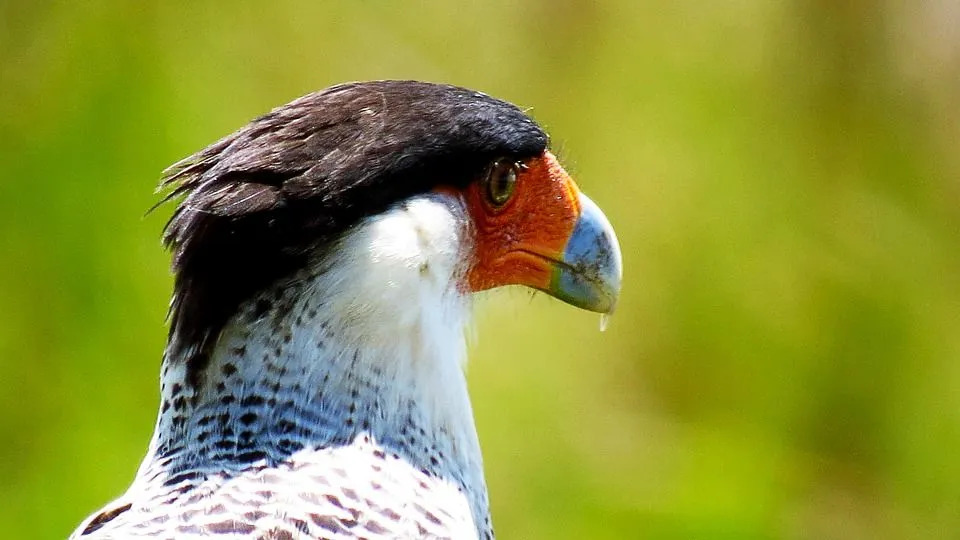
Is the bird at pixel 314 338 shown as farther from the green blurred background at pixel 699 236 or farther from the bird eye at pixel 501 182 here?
the green blurred background at pixel 699 236

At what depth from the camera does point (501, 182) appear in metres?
2.21

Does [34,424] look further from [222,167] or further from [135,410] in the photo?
[222,167]

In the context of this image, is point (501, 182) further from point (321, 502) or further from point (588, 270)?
point (321, 502)

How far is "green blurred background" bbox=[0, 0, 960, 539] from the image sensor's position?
395 cm

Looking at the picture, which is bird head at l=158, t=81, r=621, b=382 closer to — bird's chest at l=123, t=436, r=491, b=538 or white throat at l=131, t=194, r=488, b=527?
white throat at l=131, t=194, r=488, b=527

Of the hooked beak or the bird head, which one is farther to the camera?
the hooked beak

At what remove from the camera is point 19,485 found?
3.81 m

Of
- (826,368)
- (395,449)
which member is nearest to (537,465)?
(826,368)

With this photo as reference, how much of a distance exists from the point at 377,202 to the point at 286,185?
14 centimetres

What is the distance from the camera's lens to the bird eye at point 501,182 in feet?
7.19

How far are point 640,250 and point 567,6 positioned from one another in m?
0.75

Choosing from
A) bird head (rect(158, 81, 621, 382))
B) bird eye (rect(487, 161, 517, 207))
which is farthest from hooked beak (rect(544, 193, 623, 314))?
bird eye (rect(487, 161, 517, 207))

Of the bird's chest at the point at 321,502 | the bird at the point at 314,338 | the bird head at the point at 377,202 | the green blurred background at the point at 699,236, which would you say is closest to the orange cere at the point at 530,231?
the bird head at the point at 377,202

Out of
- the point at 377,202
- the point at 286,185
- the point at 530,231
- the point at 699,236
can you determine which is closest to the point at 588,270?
the point at 530,231
